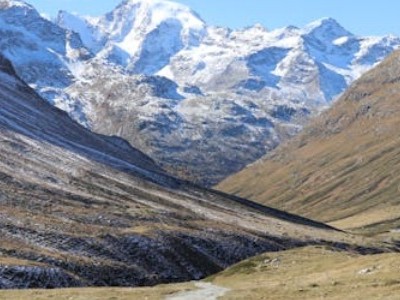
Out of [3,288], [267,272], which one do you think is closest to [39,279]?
[3,288]

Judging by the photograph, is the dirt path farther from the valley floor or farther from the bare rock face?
the bare rock face

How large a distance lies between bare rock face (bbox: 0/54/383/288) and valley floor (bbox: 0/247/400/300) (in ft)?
40.6

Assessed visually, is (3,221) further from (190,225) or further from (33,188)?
(190,225)

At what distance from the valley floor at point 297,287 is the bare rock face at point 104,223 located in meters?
12.4

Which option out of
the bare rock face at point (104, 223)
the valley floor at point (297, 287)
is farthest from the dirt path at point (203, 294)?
the bare rock face at point (104, 223)

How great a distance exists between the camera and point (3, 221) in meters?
98.1

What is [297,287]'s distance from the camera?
64.0 metres

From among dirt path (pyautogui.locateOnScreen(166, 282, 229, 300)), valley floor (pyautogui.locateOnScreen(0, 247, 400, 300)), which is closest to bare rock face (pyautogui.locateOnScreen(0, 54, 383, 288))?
valley floor (pyautogui.locateOnScreen(0, 247, 400, 300))

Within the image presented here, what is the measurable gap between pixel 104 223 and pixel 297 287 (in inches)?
2239

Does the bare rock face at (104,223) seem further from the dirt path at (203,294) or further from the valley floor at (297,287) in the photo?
the dirt path at (203,294)

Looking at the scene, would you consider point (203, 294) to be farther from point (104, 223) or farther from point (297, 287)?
point (104, 223)

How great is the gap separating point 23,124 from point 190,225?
72046 mm

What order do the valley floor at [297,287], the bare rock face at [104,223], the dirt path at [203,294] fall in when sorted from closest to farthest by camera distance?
the valley floor at [297,287] < the dirt path at [203,294] < the bare rock face at [104,223]

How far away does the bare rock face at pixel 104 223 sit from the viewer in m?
89.5
